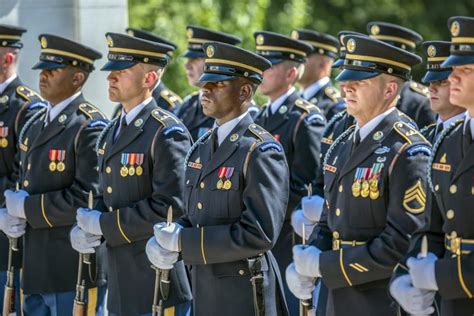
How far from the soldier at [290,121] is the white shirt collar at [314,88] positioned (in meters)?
0.65

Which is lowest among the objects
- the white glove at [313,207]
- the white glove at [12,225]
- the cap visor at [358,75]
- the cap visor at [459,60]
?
the white glove at [12,225]

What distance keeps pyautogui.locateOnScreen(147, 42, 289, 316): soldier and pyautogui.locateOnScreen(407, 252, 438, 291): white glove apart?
4.00ft

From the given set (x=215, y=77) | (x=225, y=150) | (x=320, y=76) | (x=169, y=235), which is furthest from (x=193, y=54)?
(x=169, y=235)

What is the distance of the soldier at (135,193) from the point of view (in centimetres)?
769

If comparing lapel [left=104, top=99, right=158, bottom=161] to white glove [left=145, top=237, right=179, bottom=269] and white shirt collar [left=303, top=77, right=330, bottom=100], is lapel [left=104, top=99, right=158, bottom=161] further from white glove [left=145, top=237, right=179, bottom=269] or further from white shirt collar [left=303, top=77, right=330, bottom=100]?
white shirt collar [left=303, top=77, right=330, bottom=100]

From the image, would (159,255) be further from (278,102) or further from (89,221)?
(278,102)

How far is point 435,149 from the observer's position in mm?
6074

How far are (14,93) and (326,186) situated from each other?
378 cm

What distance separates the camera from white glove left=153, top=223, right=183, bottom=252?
277 inches

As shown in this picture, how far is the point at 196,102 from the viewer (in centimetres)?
1105

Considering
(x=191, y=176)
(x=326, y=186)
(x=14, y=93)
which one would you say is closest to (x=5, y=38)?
(x=14, y=93)

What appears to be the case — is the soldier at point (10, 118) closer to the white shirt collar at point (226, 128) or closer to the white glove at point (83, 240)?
the white glove at point (83, 240)

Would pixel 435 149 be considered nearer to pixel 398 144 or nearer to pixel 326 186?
pixel 398 144

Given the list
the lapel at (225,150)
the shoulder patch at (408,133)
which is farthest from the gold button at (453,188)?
the lapel at (225,150)
